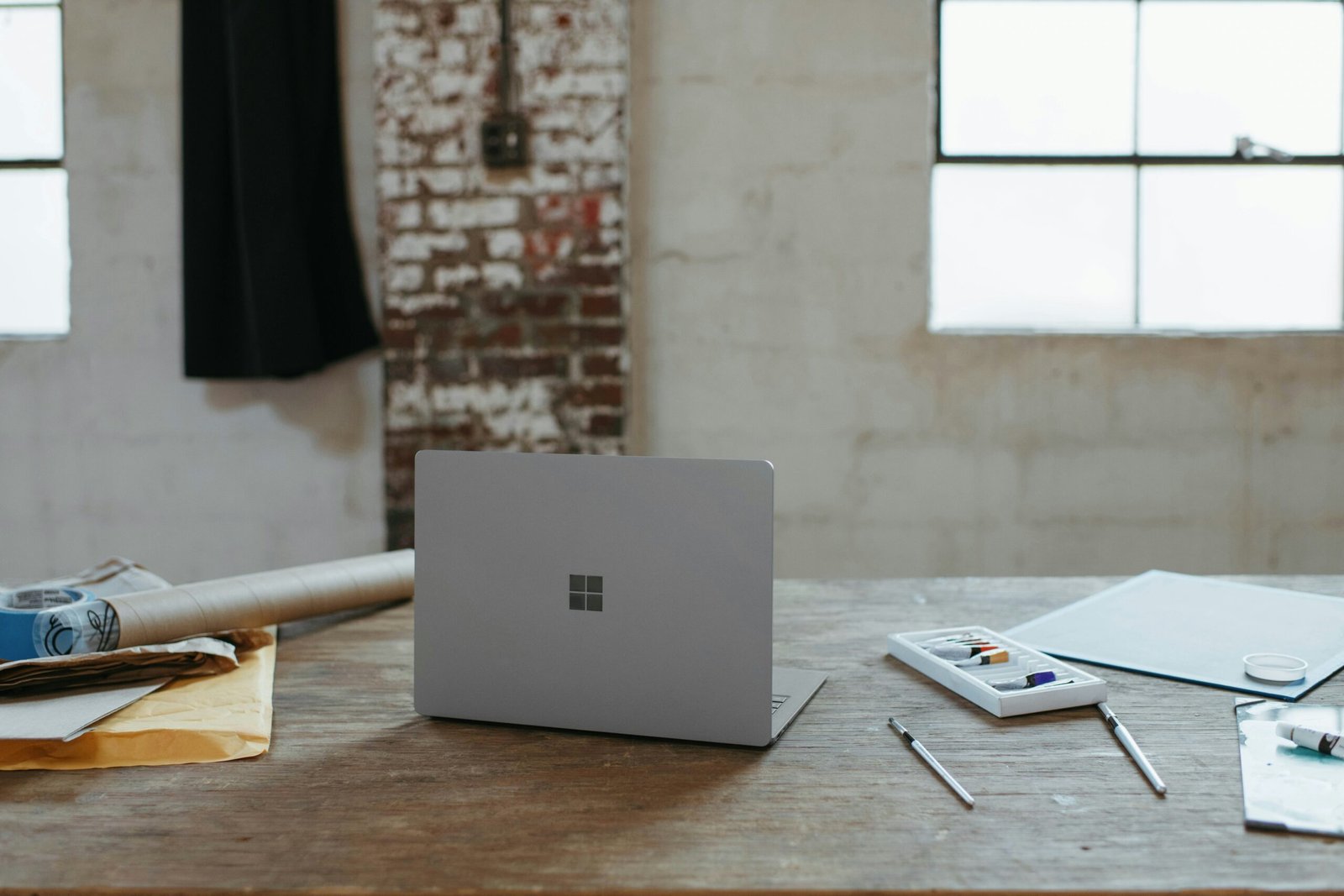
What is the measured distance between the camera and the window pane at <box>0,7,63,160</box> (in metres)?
2.77

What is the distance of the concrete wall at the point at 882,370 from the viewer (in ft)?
8.62

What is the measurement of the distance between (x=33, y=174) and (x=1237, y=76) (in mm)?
3225

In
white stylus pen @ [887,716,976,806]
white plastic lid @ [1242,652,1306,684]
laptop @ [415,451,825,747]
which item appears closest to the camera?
white stylus pen @ [887,716,976,806]

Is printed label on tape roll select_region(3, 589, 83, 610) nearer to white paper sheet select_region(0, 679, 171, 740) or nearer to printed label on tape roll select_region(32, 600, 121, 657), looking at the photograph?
printed label on tape roll select_region(32, 600, 121, 657)

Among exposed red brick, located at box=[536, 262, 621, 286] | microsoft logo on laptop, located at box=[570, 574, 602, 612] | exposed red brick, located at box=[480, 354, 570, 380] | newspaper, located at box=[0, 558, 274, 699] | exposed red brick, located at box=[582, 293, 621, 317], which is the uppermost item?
exposed red brick, located at box=[536, 262, 621, 286]

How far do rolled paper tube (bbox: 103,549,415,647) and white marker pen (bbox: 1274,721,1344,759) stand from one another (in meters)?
1.04

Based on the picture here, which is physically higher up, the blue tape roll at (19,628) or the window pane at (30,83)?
the window pane at (30,83)

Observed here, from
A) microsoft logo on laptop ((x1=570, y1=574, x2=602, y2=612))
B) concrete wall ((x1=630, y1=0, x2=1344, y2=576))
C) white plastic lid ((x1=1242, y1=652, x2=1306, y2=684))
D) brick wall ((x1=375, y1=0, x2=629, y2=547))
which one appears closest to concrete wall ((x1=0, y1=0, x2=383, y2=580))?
brick wall ((x1=375, y1=0, x2=629, y2=547))

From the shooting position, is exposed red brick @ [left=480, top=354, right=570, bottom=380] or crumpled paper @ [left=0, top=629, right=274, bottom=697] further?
exposed red brick @ [left=480, top=354, right=570, bottom=380]

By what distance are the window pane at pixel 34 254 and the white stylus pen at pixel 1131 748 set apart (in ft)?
9.17

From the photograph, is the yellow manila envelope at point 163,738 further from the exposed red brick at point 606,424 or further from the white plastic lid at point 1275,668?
the exposed red brick at point 606,424

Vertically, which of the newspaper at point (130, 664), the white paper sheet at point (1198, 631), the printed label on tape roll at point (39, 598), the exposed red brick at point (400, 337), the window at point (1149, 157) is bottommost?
the white paper sheet at point (1198, 631)

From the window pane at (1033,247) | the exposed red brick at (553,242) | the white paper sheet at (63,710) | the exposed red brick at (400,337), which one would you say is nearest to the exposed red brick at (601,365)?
the exposed red brick at (553,242)

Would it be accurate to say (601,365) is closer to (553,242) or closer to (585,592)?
(553,242)
